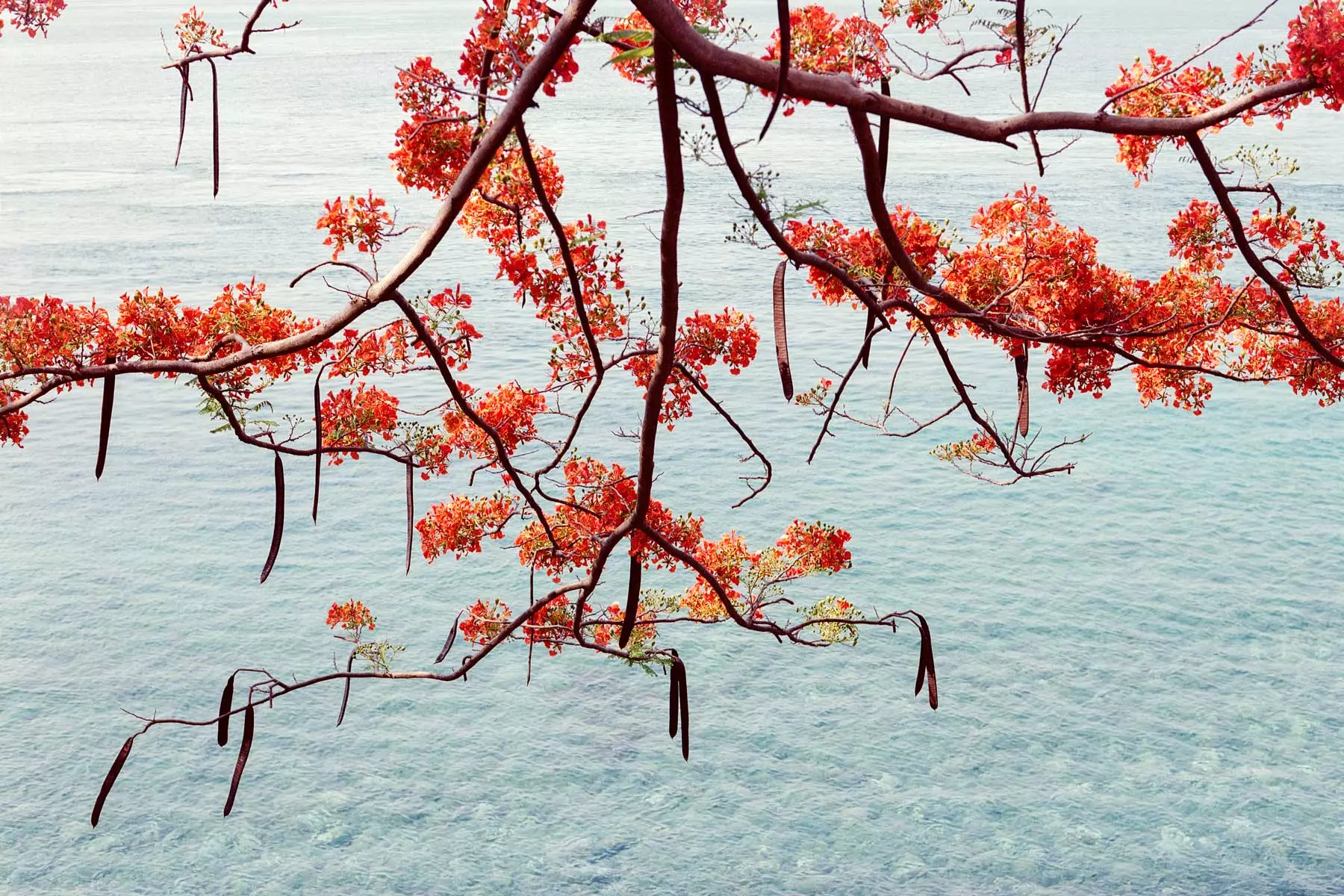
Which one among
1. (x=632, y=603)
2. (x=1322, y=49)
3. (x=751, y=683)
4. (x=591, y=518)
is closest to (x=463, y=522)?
(x=591, y=518)

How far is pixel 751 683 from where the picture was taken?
8.32m

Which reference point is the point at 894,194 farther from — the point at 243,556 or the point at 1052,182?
the point at 243,556

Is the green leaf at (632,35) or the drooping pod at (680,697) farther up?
the green leaf at (632,35)

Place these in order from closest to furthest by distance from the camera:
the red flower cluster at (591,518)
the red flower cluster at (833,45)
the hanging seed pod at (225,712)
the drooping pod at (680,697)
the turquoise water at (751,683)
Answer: the red flower cluster at (833,45) → the drooping pod at (680,697) → the hanging seed pod at (225,712) → the red flower cluster at (591,518) → the turquoise water at (751,683)

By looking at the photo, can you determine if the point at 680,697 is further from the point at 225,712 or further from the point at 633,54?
the point at 633,54

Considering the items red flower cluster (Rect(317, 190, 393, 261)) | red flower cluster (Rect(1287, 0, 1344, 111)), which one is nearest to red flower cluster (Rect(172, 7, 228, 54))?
red flower cluster (Rect(317, 190, 393, 261))

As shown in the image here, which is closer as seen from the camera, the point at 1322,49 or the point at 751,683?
the point at 1322,49

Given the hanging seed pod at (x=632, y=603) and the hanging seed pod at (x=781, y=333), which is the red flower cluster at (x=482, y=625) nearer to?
the hanging seed pod at (x=632, y=603)

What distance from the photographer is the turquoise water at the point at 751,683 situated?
6734 millimetres

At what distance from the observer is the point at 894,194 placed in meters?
20.1

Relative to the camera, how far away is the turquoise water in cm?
673

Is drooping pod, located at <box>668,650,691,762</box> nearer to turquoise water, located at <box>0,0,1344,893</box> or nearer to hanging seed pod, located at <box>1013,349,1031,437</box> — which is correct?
hanging seed pod, located at <box>1013,349,1031,437</box>

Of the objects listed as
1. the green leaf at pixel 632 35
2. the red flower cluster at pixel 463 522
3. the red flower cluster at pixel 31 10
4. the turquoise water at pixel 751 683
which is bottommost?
the turquoise water at pixel 751 683

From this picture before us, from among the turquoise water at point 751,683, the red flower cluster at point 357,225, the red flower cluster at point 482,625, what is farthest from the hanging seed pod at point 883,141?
the turquoise water at point 751,683
